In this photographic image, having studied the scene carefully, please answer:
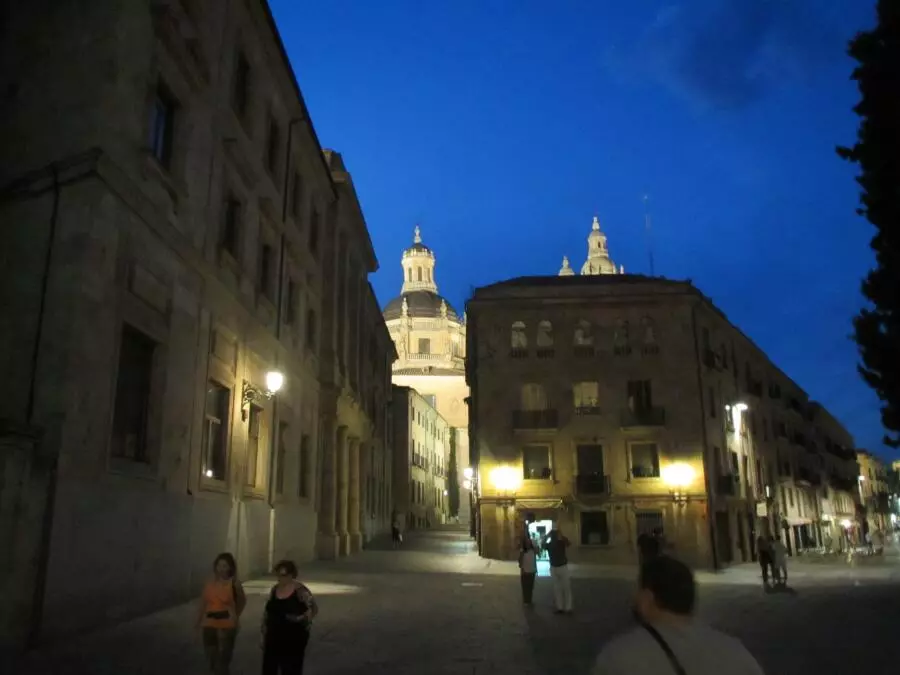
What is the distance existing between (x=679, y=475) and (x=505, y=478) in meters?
8.38

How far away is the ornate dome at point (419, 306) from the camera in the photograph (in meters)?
110

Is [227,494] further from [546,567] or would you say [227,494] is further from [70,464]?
[546,567]

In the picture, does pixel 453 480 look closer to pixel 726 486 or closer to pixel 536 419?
pixel 726 486

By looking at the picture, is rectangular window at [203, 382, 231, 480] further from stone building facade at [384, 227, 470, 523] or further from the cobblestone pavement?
stone building facade at [384, 227, 470, 523]

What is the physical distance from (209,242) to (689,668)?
15.4m

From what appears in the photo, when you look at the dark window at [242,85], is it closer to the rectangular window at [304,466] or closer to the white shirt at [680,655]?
the rectangular window at [304,466]

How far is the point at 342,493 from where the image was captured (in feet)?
104

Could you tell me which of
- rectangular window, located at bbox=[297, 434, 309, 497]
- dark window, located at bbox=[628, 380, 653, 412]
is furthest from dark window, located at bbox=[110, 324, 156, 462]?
dark window, located at bbox=[628, 380, 653, 412]

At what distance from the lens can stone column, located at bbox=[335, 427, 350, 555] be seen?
30.8m

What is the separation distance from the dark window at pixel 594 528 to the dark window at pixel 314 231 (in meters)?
18.3

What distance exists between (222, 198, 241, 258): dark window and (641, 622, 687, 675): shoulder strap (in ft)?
55.0

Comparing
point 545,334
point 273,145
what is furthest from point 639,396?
point 273,145

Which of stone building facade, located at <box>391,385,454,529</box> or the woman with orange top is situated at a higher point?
stone building facade, located at <box>391,385,454,529</box>

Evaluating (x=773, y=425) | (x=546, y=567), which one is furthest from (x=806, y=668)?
(x=773, y=425)
